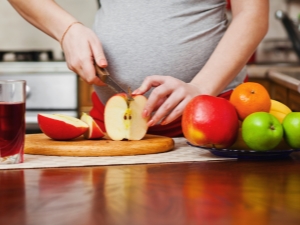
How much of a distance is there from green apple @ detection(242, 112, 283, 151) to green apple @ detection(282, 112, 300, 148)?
2 cm

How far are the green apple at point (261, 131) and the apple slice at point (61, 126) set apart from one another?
33 cm

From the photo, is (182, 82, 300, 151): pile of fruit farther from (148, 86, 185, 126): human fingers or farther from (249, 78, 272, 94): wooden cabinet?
(249, 78, 272, 94): wooden cabinet

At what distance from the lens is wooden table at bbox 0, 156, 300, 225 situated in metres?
0.53

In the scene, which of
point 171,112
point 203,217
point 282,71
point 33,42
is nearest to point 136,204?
point 203,217

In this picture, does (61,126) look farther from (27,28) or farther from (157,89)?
(27,28)

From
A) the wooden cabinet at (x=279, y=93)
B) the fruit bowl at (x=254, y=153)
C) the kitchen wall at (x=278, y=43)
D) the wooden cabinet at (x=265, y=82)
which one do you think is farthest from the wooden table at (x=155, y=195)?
the kitchen wall at (x=278, y=43)

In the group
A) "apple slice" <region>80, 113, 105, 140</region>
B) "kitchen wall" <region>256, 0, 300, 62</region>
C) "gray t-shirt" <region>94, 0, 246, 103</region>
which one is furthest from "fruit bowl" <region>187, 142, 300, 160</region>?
"kitchen wall" <region>256, 0, 300, 62</region>

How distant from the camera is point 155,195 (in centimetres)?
63

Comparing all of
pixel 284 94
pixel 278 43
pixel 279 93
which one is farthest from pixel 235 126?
pixel 278 43

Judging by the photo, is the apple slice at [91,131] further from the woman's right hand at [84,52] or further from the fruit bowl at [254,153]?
the fruit bowl at [254,153]

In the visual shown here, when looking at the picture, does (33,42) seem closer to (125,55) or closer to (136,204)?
(125,55)

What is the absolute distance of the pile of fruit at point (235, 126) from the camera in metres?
0.88

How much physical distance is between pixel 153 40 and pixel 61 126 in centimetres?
36

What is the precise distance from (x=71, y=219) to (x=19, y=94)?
0.40 m
